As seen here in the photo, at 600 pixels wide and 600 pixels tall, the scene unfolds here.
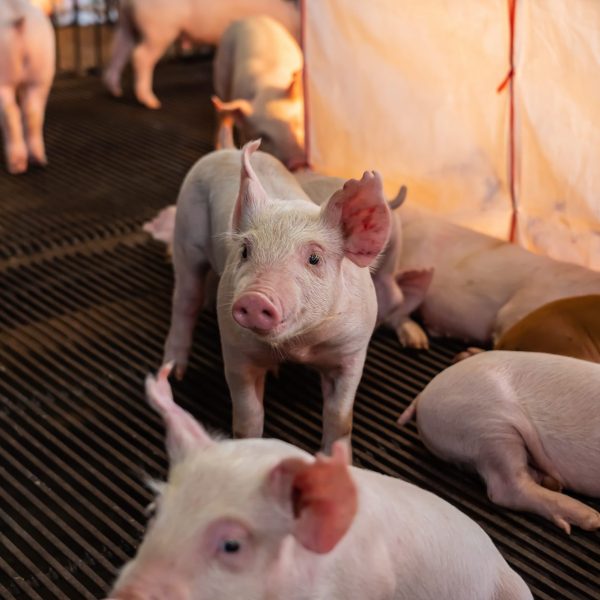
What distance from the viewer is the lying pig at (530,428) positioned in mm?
2654

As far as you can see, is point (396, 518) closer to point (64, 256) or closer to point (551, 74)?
point (551, 74)

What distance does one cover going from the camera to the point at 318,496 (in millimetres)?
1552

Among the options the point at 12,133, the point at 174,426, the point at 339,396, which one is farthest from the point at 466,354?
the point at 12,133

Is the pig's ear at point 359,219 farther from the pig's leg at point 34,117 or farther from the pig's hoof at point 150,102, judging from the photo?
the pig's hoof at point 150,102

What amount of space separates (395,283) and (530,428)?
43.9 inches

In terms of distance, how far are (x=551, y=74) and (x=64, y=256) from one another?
7.08ft

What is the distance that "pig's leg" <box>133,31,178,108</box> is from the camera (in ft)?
21.0

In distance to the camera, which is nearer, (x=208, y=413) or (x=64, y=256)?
(x=208, y=413)

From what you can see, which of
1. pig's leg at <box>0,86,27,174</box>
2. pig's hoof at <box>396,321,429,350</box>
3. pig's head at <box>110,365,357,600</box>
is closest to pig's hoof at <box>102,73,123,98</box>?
pig's leg at <box>0,86,27,174</box>

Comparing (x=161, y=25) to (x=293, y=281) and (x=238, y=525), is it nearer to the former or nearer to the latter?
(x=293, y=281)

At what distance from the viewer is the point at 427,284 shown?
3.76 meters

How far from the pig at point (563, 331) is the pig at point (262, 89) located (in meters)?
1.80

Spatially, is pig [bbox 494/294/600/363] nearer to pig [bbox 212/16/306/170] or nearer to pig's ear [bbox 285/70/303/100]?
pig [bbox 212/16/306/170]

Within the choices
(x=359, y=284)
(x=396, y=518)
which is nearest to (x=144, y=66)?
Result: (x=359, y=284)
